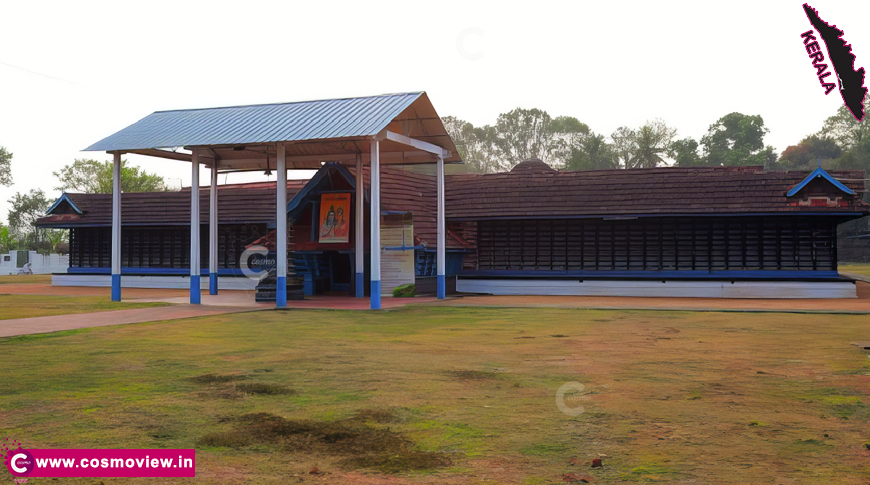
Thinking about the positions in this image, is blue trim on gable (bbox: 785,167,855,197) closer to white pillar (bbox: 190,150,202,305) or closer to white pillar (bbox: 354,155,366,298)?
white pillar (bbox: 354,155,366,298)

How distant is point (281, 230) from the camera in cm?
1833

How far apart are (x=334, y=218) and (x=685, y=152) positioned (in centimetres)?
5309

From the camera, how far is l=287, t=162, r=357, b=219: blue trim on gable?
23.6 m

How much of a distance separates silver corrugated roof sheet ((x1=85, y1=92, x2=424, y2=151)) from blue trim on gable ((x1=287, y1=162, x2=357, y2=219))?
2.69 m

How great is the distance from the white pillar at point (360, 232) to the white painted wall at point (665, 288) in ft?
16.2

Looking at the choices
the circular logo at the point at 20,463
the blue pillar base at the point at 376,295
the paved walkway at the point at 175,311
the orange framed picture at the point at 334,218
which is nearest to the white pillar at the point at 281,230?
the paved walkway at the point at 175,311

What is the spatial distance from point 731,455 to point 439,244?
57.0 feet

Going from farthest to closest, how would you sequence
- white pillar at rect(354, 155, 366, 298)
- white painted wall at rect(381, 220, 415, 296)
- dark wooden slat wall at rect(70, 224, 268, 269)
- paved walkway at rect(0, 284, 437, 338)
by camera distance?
dark wooden slat wall at rect(70, 224, 268, 269)
white painted wall at rect(381, 220, 415, 296)
white pillar at rect(354, 155, 366, 298)
paved walkway at rect(0, 284, 437, 338)

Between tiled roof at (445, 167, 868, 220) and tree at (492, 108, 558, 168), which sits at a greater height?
tree at (492, 108, 558, 168)

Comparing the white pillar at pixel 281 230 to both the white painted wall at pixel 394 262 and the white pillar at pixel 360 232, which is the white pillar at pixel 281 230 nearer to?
the white pillar at pixel 360 232

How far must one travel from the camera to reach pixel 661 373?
854cm

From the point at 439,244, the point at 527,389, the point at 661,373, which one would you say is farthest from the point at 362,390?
the point at 439,244

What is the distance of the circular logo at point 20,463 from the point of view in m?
4.57

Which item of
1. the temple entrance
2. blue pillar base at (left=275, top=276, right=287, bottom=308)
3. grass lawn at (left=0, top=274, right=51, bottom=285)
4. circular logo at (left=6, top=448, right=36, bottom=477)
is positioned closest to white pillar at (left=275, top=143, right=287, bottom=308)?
blue pillar base at (left=275, top=276, right=287, bottom=308)
